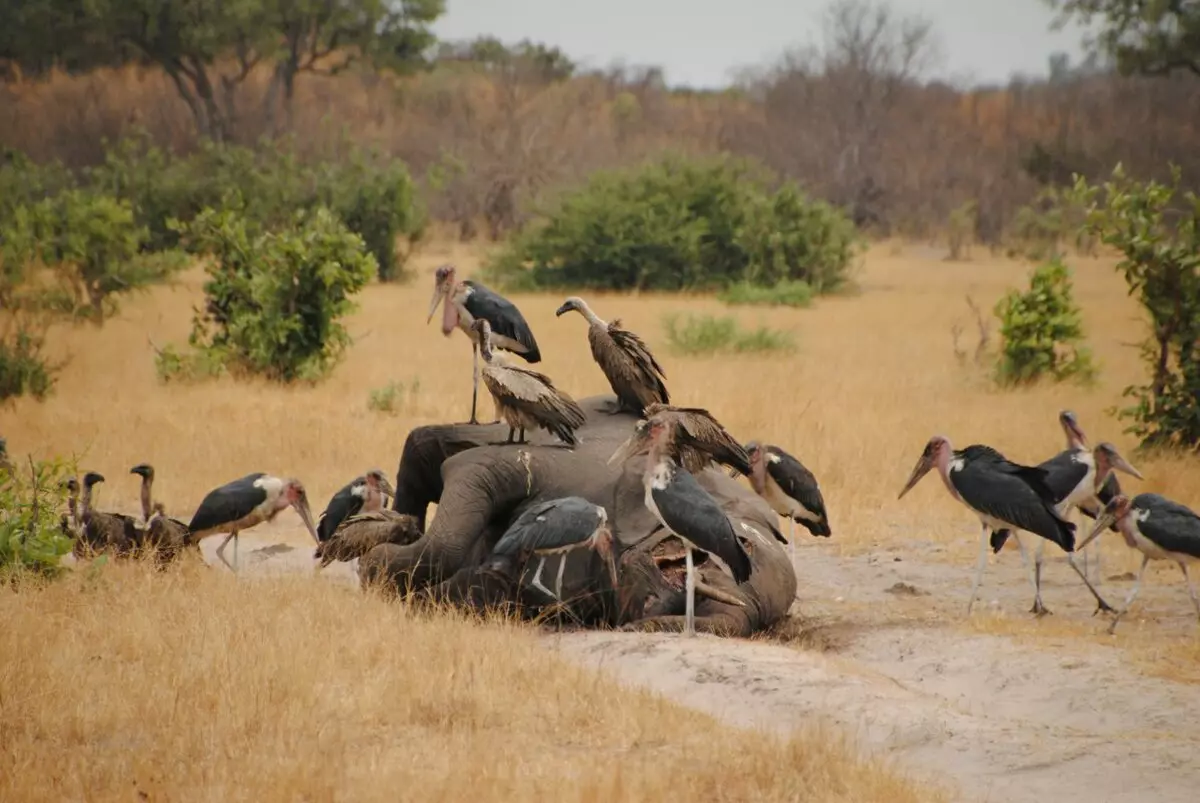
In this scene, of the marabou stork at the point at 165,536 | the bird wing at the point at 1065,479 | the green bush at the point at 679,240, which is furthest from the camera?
the green bush at the point at 679,240

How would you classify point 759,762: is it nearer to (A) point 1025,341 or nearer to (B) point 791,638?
(B) point 791,638

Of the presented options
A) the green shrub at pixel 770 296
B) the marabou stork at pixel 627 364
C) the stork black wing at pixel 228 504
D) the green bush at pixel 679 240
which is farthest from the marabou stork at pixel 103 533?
the green bush at pixel 679 240

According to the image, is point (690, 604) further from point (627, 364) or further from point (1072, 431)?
point (1072, 431)

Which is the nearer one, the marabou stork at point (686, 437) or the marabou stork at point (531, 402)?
the marabou stork at point (686, 437)

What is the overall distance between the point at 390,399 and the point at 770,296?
10446 mm

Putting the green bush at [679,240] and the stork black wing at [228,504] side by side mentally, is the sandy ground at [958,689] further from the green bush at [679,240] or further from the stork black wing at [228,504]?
the green bush at [679,240]

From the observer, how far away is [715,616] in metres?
7.02

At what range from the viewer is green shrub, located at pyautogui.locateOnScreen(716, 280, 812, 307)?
22969 mm

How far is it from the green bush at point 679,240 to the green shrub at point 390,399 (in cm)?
1121

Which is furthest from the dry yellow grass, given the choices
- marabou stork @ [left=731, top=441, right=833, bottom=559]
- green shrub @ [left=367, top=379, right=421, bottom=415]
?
marabou stork @ [left=731, top=441, right=833, bottom=559]

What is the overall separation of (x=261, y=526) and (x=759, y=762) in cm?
554

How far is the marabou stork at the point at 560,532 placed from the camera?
21.6 ft

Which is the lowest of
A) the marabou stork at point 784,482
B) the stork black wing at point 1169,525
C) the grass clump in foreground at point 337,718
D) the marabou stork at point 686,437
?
the grass clump in foreground at point 337,718

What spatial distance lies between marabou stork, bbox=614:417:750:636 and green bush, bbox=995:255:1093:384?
9.27m
